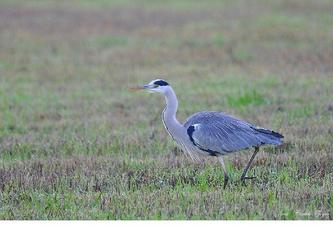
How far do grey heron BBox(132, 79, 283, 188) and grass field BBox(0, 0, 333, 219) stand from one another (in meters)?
0.33

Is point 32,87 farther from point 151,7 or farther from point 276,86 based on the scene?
point 151,7

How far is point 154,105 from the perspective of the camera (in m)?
13.0

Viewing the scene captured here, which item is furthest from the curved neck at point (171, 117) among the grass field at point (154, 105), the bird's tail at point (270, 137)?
the bird's tail at point (270, 137)

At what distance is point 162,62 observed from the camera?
57.7 ft

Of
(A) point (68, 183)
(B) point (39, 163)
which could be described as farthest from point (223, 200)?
(B) point (39, 163)

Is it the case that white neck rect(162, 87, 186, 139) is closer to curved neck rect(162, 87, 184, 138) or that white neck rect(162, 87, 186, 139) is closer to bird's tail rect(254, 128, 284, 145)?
curved neck rect(162, 87, 184, 138)

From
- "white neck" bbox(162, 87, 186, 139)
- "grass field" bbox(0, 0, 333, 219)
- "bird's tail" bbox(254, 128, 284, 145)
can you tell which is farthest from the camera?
"white neck" bbox(162, 87, 186, 139)

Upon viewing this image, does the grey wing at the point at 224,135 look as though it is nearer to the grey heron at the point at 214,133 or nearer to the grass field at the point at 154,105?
the grey heron at the point at 214,133

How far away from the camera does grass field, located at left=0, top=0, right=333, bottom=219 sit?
7059 millimetres

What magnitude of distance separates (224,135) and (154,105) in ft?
17.3

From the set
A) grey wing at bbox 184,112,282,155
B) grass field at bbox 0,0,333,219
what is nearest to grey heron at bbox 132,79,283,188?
grey wing at bbox 184,112,282,155

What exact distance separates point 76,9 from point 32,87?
12.7 meters

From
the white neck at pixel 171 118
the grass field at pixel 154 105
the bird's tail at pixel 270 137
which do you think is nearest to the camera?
the grass field at pixel 154 105

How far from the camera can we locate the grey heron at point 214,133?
773 centimetres
